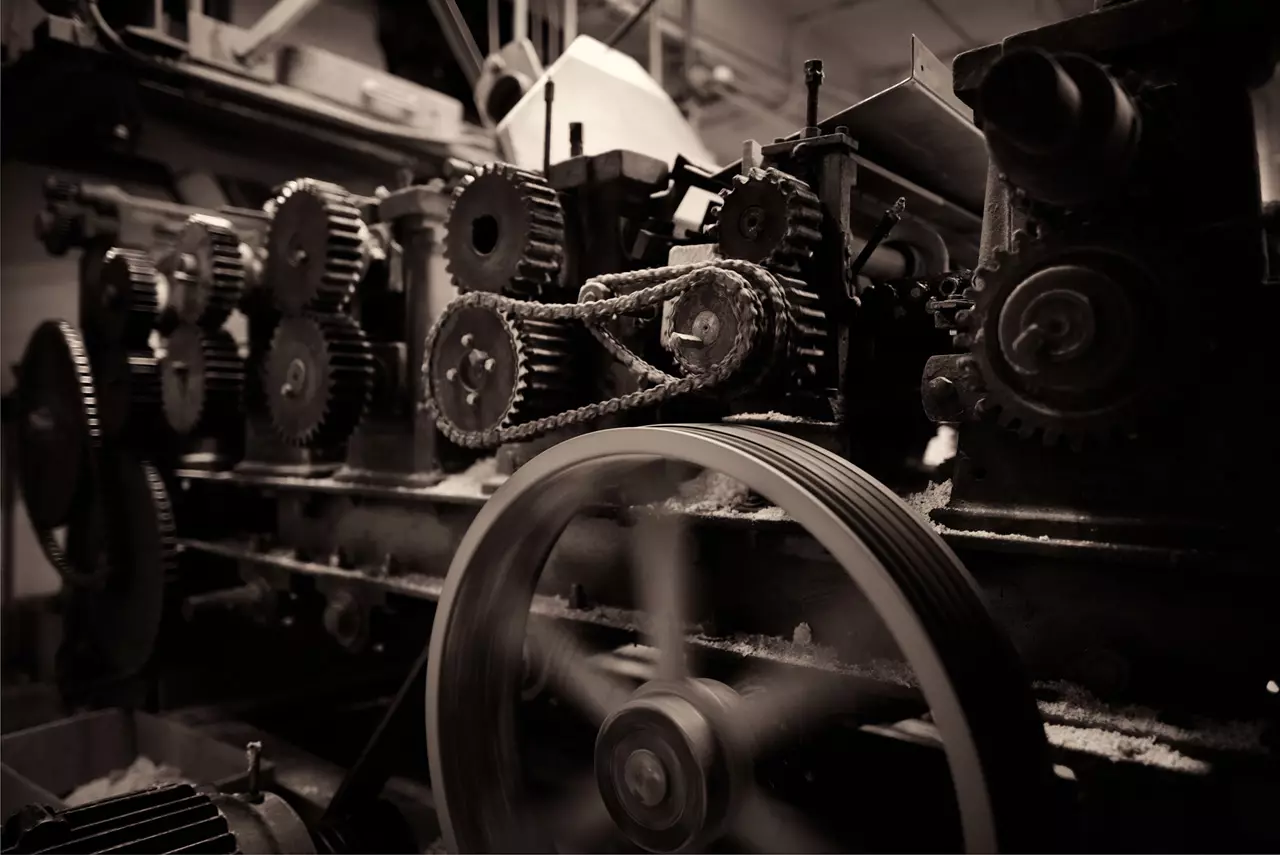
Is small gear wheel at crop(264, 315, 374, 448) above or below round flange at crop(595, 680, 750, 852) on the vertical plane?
above

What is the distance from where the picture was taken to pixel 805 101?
201 centimetres

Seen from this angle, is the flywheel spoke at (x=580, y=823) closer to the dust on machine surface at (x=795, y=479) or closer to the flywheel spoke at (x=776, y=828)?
the dust on machine surface at (x=795, y=479)

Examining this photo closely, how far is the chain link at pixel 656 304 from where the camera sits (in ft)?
5.37

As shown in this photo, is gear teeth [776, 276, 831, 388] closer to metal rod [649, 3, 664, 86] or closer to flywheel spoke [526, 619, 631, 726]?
flywheel spoke [526, 619, 631, 726]

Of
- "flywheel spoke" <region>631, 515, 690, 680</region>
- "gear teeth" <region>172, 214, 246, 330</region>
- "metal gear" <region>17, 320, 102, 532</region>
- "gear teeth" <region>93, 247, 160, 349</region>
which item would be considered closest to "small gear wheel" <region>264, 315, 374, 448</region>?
"gear teeth" <region>172, 214, 246, 330</region>

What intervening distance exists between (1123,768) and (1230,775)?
127 mm

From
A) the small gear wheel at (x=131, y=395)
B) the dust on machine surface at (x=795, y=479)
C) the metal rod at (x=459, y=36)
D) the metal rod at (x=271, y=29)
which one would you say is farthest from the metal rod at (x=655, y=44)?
the small gear wheel at (x=131, y=395)

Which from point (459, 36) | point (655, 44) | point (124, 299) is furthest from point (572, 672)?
point (459, 36)

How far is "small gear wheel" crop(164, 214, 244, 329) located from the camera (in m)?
2.93

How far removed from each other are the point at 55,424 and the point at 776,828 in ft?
10.5

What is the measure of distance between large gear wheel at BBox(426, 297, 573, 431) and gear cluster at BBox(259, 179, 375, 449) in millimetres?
506

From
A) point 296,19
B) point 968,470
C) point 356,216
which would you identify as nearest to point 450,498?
point 356,216

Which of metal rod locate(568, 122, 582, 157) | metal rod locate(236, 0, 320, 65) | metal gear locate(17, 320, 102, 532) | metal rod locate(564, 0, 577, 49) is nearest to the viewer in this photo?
metal rod locate(568, 122, 582, 157)

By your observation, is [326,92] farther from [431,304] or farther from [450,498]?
[450,498]
